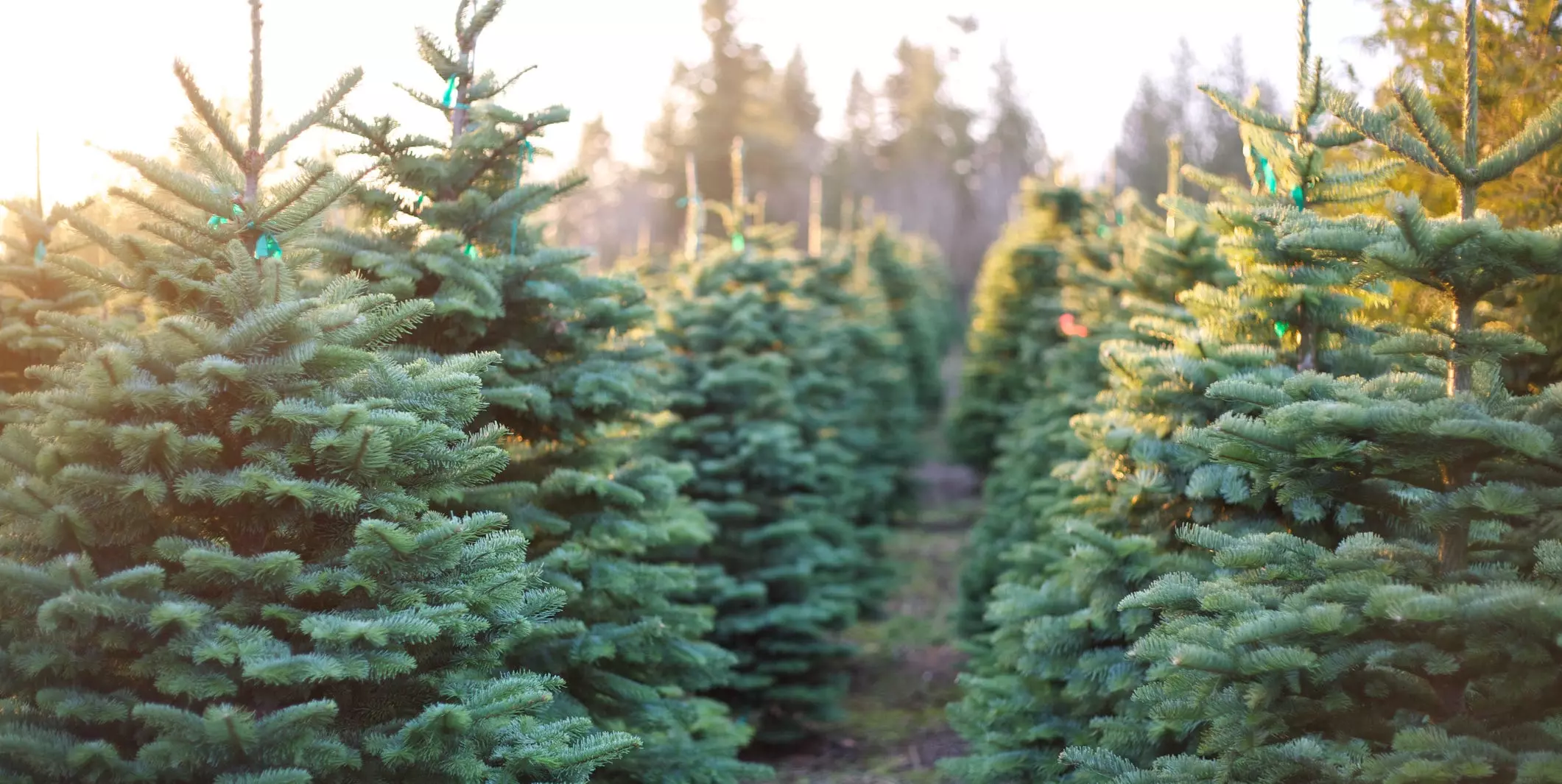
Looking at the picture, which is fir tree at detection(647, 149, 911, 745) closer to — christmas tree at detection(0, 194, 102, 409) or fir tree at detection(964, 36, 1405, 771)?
fir tree at detection(964, 36, 1405, 771)

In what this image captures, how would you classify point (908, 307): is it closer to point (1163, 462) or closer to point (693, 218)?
point (693, 218)

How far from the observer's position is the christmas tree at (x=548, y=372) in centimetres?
514

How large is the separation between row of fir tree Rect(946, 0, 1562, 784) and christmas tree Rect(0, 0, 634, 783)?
2363 mm

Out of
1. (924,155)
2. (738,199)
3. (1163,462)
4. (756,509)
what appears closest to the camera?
(1163,462)

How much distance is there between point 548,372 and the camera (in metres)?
5.60

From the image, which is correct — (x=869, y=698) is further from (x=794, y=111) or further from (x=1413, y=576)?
(x=794, y=111)

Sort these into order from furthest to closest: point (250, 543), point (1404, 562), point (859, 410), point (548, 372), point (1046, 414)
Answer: point (859, 410), point (1046, 414), point (548, 372), point (250, 543), point (1404, 562)

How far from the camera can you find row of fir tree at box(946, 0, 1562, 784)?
314 cm

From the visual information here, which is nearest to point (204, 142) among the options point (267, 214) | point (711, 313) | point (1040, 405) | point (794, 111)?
point (267, 214)

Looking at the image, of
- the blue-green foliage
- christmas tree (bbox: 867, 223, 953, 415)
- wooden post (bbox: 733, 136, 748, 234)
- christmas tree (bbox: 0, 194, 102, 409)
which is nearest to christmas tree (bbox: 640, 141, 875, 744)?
the blue-green foliage

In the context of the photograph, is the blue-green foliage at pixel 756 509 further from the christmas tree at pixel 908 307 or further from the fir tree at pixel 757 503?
the christmas tree at pixel 908 307

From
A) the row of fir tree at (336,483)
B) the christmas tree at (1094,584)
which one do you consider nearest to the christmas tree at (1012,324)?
the christmas tree at (1094,584)

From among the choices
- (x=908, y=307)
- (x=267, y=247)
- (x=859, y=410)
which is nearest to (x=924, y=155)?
(x=908, y=307)

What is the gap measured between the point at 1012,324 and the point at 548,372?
12312 mm
